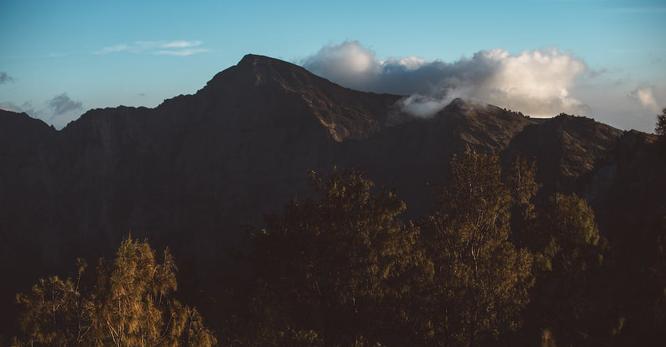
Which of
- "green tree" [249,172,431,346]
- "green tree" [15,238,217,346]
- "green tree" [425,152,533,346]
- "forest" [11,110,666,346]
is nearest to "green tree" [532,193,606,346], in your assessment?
"forest" [11,110,666,346]

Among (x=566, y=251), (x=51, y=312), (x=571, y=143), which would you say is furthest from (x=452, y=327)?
(x=571, y=143)

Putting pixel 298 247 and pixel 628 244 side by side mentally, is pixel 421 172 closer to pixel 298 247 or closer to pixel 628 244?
pixel 628 244

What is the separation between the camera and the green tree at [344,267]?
106 ft

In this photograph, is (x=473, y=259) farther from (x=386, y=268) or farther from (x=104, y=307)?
(x=104, y=307)

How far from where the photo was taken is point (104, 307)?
69.7ft

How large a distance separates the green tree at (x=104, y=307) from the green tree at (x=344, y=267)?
10480 millimetres

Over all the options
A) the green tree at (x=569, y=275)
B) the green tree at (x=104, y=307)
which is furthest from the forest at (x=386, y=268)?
the green tree at (x=104, y=307)

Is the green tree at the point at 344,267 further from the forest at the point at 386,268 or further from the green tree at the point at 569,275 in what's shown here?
the green tree at the point at 569,275

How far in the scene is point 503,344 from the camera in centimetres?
4012

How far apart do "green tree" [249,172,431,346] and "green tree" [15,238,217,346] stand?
10.5 m

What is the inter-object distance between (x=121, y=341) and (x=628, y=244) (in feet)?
160

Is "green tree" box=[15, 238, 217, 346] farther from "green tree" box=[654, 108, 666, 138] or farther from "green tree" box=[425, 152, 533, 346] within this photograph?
"green tree" box=[654, 108, 666, 138]

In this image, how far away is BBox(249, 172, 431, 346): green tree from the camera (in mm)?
32219

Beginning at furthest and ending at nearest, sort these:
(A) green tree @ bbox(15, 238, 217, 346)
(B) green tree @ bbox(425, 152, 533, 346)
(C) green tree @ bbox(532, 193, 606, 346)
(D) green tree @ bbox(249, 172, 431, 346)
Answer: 1. (C) green tree @ bbox(532, 193, 606, 346)
2. (D) green tree @ bbox(249, 172, 431, 346)
3. (B) green tree @ bbox(425, 152, 533, 346)
4. (A) green tree @ bbox(15, 238, 217, 346)
